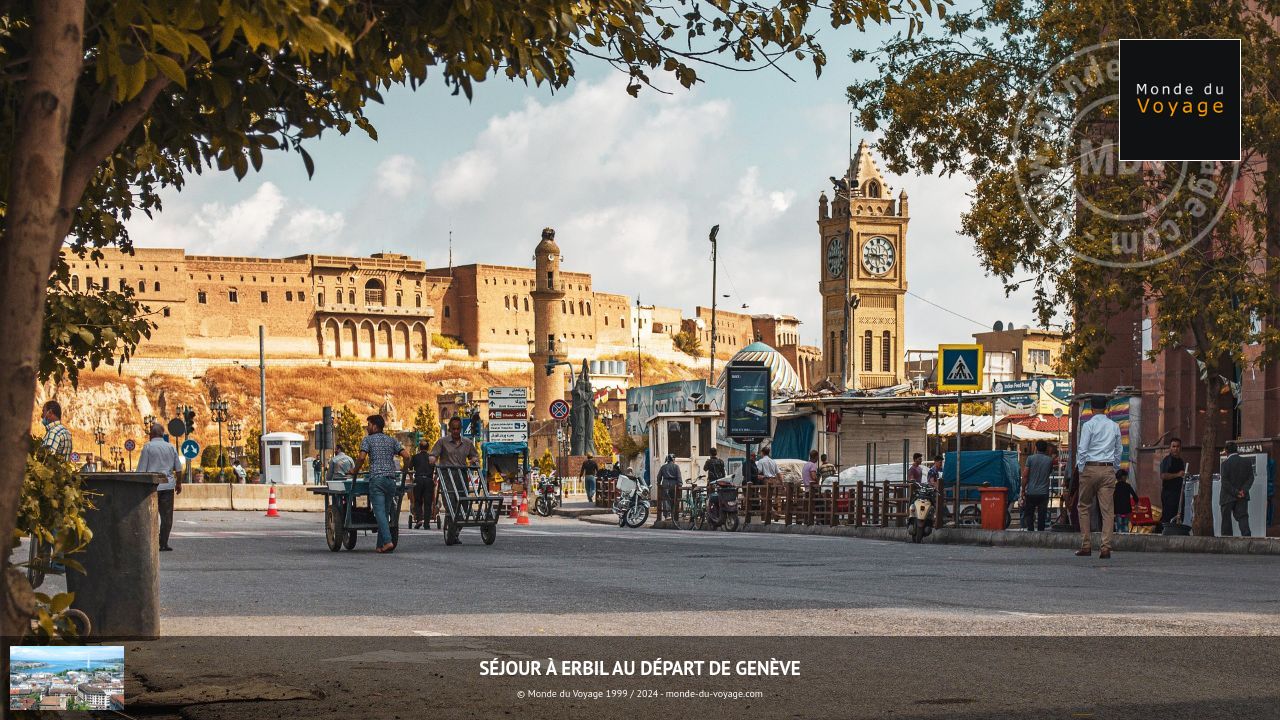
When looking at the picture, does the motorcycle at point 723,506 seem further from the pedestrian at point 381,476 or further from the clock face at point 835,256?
the clock face at point 835,256

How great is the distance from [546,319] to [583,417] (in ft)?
194

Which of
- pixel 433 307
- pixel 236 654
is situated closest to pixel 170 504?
pixel 236 654

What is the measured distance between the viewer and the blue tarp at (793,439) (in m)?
43.7

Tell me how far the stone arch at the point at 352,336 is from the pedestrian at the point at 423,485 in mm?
129842

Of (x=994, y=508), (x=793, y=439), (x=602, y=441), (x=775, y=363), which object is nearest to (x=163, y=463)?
(x=994, y=508)

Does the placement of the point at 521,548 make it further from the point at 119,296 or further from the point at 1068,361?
the point at 119,296

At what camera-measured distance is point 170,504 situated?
2095 cm

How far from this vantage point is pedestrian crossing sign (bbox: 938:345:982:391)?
2305cm

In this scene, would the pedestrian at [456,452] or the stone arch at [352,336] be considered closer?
the pedestrian at [456,452]

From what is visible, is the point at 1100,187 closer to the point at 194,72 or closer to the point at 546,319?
the point at 194,72

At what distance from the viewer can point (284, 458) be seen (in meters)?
76.9

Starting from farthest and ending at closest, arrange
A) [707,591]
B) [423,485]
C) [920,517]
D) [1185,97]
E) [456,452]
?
[423,485]
[920,517]
[1185,97]
[456,452]
[707,591]

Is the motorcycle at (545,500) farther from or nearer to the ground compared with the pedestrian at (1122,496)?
nearer to the ground

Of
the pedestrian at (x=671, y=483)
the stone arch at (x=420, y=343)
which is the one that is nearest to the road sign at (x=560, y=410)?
the pedestrian at (x=671, y=483)
